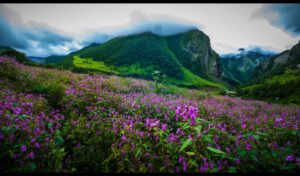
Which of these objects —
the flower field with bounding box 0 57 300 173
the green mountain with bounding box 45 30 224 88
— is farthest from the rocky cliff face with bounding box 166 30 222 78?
the flower field with bounding box 0 57 300 173

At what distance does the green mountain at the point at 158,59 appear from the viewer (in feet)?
363

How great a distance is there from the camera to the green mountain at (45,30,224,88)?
111 m

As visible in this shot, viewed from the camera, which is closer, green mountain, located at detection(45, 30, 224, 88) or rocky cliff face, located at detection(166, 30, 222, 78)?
green mountain, located at detection(45, 30, 224, 88)

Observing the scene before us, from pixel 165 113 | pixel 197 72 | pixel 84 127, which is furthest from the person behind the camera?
pixel 197 72

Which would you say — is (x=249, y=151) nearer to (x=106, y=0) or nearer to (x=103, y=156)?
(x=103, y=156)

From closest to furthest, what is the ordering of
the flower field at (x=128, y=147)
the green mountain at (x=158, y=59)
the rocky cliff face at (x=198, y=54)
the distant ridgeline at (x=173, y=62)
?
1. the flower field at (x=128, y=147)
2. the distant ridgeline at (x=173, y=62)
3. the green mountain at (x=158, y=59)
4. the rocky cliff face at (x=198, y=54)

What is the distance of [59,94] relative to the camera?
16.8ft

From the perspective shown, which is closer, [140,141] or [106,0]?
[140,141]

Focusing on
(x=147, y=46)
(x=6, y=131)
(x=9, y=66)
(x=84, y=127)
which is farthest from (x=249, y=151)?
(x=147, y=46)

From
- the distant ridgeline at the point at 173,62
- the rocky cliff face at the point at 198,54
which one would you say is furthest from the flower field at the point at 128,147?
the rocky cliff face at the point at 198,54

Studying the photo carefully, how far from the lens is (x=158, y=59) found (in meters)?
134

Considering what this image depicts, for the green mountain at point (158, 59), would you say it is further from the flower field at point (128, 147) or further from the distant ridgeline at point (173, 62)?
the flower field at point (128, 147)

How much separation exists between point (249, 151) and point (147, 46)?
503 feet

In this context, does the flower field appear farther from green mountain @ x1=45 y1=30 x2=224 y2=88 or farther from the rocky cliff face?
the rocky cliff face
